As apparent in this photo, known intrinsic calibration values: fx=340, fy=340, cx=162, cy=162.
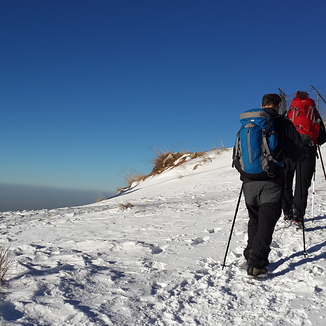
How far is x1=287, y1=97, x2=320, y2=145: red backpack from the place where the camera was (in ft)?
16.2

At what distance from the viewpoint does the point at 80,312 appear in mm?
2451

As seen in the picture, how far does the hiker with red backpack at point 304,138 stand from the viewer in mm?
4941

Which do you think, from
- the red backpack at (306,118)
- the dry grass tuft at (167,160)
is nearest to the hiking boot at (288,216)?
the red backpack at (306,118)

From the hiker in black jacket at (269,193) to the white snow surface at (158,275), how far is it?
0.23 metres

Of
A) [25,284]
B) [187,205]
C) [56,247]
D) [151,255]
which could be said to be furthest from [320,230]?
[25,284]

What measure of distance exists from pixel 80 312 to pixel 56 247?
2.15 meters

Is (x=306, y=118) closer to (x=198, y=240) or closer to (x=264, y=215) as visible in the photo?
(x=264, y=215)

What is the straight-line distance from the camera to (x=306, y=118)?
4945mm

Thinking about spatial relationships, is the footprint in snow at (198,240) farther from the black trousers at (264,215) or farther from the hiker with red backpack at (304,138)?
the hiker with red backpack at (304,138)

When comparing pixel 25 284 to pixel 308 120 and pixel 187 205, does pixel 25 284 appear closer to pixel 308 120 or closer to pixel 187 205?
pixel 308 120

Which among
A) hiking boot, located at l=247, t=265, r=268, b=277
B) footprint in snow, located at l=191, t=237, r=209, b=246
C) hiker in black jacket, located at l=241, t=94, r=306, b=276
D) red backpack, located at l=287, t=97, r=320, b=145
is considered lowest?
hiking boot, located at l=247, t=265, r=268, b=277

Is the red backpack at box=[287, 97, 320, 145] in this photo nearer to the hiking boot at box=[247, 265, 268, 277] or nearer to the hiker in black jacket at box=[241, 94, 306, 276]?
the hiker in black jacket at box=[241, 94, 306, 276]

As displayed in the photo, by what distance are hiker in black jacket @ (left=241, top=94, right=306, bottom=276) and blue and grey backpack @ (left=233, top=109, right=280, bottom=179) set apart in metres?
0.07

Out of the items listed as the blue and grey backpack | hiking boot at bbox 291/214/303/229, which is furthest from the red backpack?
the blue and grey backpack
